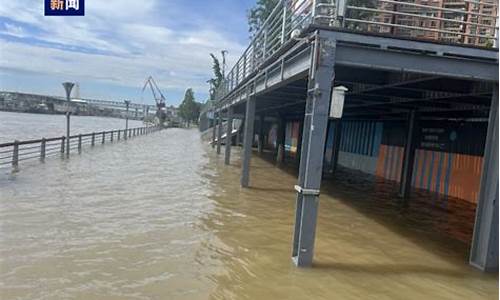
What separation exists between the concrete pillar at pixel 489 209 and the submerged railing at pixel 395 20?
4.53ft

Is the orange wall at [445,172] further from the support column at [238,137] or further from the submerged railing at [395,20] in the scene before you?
the support column at [238,137]

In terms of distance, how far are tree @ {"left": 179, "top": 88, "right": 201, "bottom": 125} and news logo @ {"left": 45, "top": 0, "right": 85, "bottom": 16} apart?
97797 mm

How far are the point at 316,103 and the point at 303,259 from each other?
2127 mm

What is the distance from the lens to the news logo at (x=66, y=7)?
27.5ft

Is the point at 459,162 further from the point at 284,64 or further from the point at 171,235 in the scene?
the point at 171,235

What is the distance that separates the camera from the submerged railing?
670 centimetres

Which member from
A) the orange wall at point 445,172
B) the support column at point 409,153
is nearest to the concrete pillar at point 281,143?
the orange wall at point 445,172

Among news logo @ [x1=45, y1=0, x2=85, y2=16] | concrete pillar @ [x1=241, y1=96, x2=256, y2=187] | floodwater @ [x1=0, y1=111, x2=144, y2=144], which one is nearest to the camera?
news logo @ [x1=45, y1=0, x2=85, y2=16]

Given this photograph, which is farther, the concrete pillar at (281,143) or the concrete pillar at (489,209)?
the concrete pillar at (281,143)

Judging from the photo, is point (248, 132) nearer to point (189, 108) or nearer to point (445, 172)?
point (445, 172)

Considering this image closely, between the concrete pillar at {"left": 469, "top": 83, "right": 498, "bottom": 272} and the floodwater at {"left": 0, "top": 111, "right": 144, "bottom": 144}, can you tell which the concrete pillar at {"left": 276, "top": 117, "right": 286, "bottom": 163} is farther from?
the concrete pillar at {"left": 469, "top": 83, "right": 498, "bottom": 272}

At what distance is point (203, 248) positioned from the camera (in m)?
7.17

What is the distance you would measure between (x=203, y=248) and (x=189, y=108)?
103 m

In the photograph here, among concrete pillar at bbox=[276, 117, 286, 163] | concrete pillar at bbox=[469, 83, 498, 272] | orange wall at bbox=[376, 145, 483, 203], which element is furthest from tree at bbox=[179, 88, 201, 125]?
concrete pillar at bbox=[469, 83, 498, 272]
